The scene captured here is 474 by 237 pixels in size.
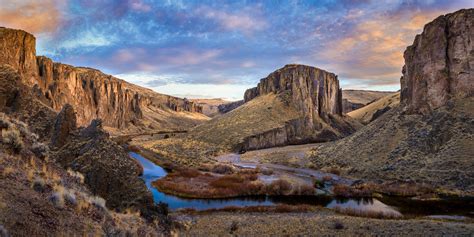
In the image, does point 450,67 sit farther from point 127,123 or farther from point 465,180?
point 127,123

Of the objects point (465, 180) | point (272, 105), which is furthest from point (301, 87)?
point (465, 180)

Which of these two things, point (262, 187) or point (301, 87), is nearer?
point (262, 187)

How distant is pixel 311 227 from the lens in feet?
59.3

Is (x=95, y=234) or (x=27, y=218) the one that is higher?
(x=27, y=218)

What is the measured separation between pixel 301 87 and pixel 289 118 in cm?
1389

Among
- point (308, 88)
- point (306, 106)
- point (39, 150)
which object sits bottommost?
point (39, 150)

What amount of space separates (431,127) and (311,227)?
30531mm

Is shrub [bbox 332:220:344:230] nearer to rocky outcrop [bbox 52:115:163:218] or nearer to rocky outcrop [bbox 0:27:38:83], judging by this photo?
rocky outcrop [bbox 52:115:163:218]

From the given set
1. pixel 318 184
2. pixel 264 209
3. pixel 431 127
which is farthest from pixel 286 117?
pixel 264 209

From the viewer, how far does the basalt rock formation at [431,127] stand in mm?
34156

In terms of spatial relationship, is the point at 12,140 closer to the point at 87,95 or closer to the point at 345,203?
the point at 345,203

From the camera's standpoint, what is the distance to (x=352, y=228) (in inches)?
675

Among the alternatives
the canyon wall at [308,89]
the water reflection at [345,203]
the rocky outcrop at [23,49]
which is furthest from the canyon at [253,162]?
the canyon wall at [308,89]

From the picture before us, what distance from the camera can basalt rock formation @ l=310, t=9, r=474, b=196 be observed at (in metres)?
34.2
